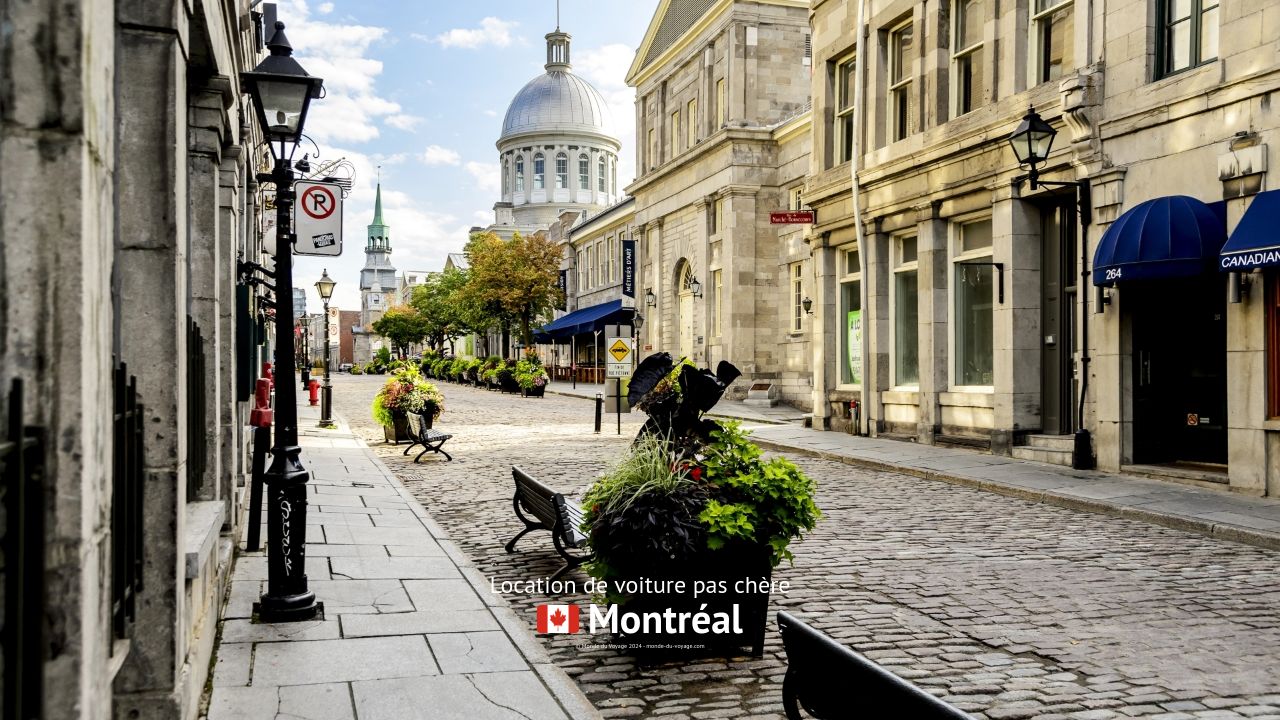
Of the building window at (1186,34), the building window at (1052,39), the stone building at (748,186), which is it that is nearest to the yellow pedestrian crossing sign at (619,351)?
the stone building at (748,186)

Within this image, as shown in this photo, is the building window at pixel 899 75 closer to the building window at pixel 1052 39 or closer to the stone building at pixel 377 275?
the building window at pixel 1052 39

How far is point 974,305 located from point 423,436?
9.63 meters

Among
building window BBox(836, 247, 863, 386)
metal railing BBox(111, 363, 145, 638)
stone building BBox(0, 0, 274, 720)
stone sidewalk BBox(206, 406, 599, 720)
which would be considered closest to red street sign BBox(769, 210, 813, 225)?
building window BBox(836, 247, 863, 386)

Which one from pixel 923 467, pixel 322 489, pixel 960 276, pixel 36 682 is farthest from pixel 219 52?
pixel 960 276

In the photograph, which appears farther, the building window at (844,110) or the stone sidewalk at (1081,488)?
the building window at (844,110)

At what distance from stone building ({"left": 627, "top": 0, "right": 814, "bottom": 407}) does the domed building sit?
66.9 metres

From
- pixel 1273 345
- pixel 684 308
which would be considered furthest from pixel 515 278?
pixel 1273 345

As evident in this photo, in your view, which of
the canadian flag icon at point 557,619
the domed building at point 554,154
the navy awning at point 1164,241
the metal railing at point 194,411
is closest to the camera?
the metal railing at point 194,411

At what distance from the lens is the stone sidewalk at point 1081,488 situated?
397 inches

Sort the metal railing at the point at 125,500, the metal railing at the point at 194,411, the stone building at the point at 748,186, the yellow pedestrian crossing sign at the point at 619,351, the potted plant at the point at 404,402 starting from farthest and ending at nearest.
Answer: the stone building at the point at 748,186
the yellow pedestrian crossing sign at the point at 619,351
the potted plant at the point at 404,402
the metal railing at the point at 194,411
the metal railing at the point at 125,500

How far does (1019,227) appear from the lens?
16.0 m

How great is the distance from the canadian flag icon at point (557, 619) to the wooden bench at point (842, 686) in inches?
125

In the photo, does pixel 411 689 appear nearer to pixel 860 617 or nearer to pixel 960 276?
pixel 860 617

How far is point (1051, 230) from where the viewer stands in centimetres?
1612
